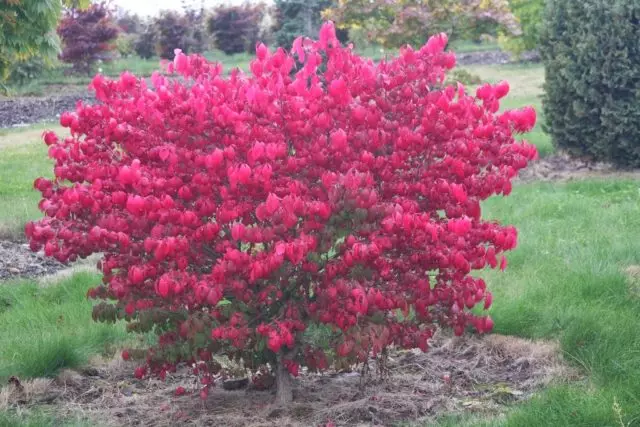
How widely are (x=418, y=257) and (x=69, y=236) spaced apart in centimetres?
149

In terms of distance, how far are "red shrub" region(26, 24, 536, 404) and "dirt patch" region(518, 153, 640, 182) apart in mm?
6364

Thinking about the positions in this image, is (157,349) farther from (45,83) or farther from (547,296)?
(45,83)

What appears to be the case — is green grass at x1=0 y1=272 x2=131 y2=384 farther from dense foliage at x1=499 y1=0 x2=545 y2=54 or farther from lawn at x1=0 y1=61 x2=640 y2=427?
dense foliage at x1=499 y1=0 x2=545 y2=54

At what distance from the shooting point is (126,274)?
3887mm

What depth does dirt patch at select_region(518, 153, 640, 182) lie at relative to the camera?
999cm

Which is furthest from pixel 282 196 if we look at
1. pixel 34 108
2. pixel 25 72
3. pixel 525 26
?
pixel 25 72

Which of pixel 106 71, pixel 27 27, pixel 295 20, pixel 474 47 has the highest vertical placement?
pixel 27 27

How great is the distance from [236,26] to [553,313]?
3108 cm

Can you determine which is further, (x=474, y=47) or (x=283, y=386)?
(x=474, y=47)

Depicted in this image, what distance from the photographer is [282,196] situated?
3.66m

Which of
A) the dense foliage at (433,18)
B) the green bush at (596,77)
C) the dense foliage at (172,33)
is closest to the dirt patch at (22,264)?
the green bush at (596,77)

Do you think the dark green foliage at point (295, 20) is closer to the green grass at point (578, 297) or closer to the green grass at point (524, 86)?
the green grass at point (524, 86)

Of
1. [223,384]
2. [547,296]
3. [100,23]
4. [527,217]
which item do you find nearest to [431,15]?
[527,217]

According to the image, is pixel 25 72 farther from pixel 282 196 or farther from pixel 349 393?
pixel 282 196
